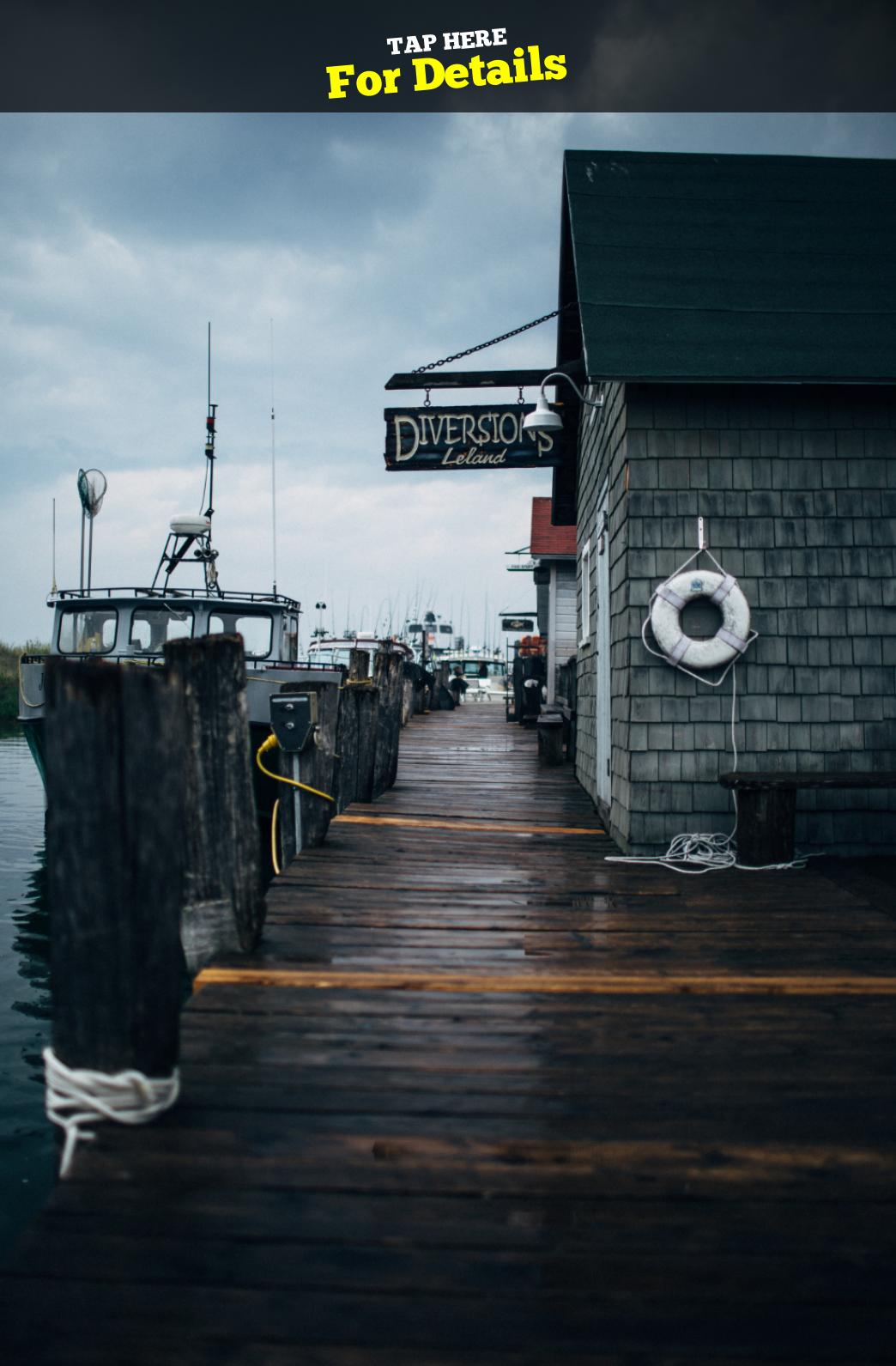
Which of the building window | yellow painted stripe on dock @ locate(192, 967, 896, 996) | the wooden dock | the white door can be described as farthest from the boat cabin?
yellow painted stripe on dock @ locate(192, 967, 896, 996)

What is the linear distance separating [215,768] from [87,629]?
9077mm

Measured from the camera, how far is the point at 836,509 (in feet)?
20.3

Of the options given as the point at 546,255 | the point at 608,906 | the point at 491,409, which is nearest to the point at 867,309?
the point at 491,409

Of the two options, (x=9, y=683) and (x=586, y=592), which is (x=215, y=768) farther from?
(x=9, y=683)

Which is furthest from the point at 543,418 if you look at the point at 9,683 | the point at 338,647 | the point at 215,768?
the point at 9,683

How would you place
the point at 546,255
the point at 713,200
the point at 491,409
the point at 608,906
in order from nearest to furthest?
1. the point at 608,906
2. the point at 713,200
3. the point at 491,409
4. the point at 546,255

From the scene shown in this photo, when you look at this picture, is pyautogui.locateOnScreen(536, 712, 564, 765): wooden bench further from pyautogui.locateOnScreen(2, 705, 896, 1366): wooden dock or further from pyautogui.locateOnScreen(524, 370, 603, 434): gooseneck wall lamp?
pyautogui.locateOnScreen(2, 705, 896, 1366): wooden dock

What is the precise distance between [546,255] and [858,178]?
153ft

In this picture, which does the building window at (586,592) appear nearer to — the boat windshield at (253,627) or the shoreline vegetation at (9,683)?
the boat windshield at (253,627)

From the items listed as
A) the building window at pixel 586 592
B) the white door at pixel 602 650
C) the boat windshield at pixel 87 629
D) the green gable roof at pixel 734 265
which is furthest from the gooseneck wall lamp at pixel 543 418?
the boat windshield at pixel 87 629

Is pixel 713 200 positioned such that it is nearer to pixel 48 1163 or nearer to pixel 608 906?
pixel 608 906

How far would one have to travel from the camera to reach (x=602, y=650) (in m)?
7.76

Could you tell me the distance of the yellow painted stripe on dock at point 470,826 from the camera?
6.97 metres

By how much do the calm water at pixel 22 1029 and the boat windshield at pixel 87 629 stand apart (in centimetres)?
301
